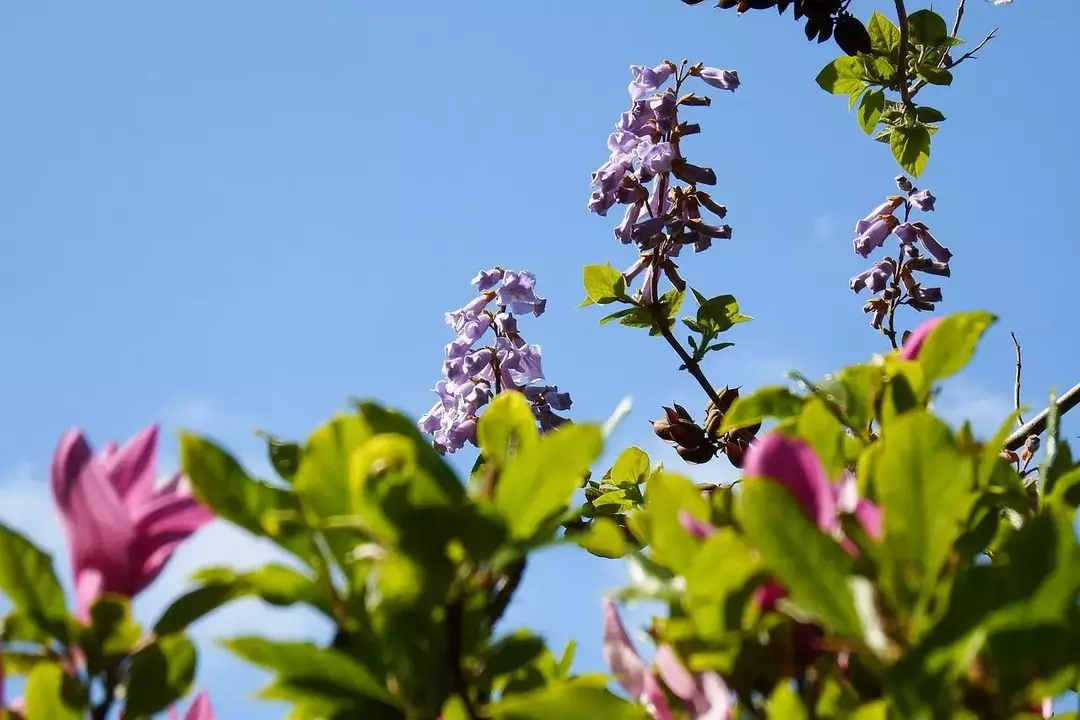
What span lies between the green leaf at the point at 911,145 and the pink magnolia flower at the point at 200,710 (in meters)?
2.53

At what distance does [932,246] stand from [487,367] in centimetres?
144

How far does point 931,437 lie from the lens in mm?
601

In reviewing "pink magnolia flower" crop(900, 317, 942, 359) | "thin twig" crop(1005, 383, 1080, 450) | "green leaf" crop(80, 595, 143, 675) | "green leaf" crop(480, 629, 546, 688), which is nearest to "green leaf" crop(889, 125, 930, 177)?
"thin twig" crop(1005, 383, 1080, 450)

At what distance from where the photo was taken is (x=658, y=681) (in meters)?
0.73

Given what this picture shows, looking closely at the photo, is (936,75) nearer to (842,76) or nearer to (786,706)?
(842,76)

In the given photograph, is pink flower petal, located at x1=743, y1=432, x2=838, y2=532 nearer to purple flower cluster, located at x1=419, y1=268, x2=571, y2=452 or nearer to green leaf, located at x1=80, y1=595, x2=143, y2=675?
green leaf, located at x1=80, y1=595, x2=143, y2=675

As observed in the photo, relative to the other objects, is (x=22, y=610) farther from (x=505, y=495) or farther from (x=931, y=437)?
(x=931, y=437)

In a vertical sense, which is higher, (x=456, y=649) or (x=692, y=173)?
(x=692, y=173)

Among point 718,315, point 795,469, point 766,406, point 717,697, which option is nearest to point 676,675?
point 717,697

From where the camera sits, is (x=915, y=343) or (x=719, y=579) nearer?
(x=719, y=579)

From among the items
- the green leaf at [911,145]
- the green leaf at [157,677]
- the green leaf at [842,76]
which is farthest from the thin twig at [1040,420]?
the green leaf at [157,677]

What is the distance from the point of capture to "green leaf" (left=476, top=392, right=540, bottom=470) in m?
0.71

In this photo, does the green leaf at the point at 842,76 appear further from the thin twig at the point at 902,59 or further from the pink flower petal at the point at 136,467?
the pink flower petal at the point at 136,467

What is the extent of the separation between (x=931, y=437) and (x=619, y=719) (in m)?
0.22
